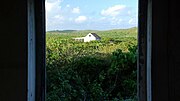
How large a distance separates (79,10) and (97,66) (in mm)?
380

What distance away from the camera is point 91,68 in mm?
1989

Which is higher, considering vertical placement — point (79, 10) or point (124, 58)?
point (79, 10)

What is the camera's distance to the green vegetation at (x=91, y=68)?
1.98 metres

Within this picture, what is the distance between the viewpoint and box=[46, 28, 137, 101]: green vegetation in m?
1.98
